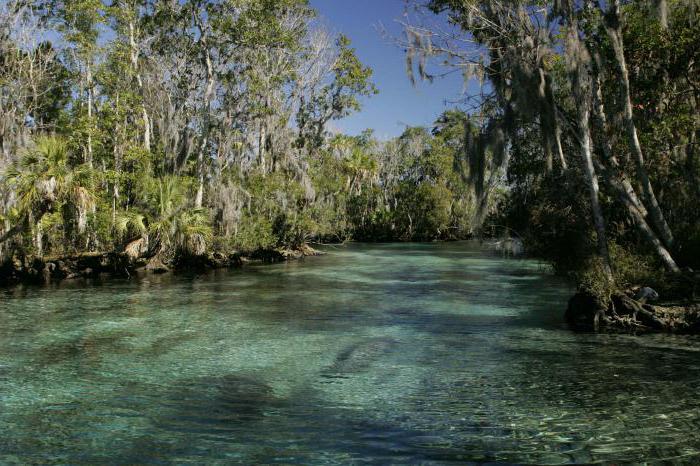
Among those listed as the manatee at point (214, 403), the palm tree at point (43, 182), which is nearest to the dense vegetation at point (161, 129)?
the palm tree at point (43, 182)

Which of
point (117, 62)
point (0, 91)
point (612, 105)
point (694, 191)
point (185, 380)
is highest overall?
point (117, 62)

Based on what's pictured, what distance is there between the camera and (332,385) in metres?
8.87

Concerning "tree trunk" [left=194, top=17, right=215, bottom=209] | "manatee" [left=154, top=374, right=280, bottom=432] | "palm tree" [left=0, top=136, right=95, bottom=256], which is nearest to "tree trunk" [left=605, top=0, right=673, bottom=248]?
"manatee" [left=154, top=374, right=280, bottom=432]

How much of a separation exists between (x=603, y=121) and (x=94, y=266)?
63.9 ft

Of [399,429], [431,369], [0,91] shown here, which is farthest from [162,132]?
[399,429]

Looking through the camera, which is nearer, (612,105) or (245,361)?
(245,361)

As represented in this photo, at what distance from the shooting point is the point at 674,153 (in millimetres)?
13398

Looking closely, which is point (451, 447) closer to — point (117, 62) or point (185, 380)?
point (185, 380)

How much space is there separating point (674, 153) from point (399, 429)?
1028cm

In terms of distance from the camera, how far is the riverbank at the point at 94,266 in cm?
2127

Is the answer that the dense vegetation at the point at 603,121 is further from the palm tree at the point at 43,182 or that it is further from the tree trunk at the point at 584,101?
the palm tree at the point at 43,182

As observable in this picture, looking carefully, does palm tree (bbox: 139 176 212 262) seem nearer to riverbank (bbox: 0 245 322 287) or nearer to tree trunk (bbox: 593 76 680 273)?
riverbank (bbox: 0 245 322 287)

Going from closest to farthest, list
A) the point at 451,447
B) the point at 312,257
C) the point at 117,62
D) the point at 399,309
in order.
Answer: the point at 451,447 → the point at 399,309 → the point at 117,62 → the point at 312,257

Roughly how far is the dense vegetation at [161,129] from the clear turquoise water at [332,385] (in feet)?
19.3
